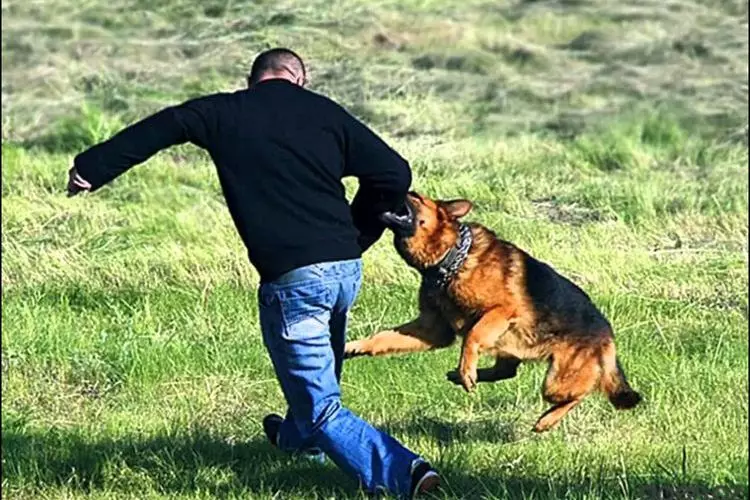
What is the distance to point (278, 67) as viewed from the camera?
519 cm

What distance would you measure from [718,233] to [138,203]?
5.21m

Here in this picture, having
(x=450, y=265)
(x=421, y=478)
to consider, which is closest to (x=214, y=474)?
(x=421, y=478)

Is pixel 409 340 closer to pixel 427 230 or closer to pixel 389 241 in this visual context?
pixel 427 230

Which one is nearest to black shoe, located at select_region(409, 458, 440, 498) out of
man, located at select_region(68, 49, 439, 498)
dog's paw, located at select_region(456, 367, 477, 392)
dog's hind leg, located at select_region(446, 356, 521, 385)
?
man, located at select_region(68, 49, 439, 498)

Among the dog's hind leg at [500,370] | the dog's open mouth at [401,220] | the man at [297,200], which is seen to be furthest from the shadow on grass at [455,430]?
the man at [297,200]

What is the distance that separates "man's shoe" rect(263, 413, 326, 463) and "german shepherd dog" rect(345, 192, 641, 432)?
44cm

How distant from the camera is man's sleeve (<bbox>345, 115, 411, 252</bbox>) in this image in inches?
200

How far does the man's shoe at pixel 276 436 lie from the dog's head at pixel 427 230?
3.03ft

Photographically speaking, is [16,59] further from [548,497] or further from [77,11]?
[548,497]

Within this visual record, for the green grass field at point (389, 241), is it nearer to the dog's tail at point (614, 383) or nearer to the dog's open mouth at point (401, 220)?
the dog's tail at point (614, 383)

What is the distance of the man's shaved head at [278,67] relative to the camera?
17.0 ft

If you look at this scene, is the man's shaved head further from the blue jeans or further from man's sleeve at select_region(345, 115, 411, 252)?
the blue jeans

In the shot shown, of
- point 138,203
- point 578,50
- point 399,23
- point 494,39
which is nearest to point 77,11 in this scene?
point 399,23

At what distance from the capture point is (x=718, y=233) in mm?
11352
